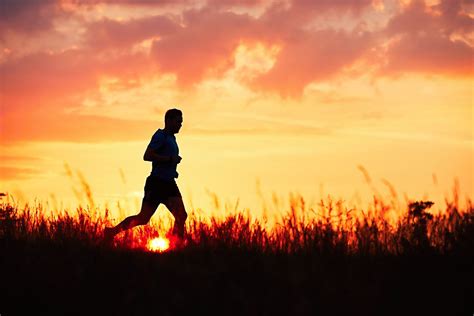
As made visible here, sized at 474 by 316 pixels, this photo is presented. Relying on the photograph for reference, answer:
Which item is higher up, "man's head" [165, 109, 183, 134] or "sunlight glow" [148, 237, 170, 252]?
"man's head" [165, 109, 183, 134]

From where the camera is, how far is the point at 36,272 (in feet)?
19.6

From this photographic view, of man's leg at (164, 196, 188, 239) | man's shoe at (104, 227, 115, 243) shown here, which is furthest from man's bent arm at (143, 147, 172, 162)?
man's shoe at (104, 227, 115, 243)

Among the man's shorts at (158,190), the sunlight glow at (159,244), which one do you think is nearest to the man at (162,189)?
the man's shorts at (158,190)

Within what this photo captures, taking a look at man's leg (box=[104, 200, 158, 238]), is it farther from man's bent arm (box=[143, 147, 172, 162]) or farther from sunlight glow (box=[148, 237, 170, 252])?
man's bent arm (box=[143, 147, 172, 162])

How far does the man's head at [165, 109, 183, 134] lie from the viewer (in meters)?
8.66

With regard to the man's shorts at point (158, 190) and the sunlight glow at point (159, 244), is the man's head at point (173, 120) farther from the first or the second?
the sunlight glow at point (159, 244)

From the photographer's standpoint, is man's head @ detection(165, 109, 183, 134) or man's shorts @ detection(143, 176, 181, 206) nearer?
man's shorts @ detection(143, 176, 181, 206)

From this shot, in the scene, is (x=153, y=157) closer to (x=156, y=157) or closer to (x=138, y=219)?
(x=156, y=157)

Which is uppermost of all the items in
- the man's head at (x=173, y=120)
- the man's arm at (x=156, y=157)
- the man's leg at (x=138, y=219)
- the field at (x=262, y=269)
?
the man's head at (x=173, y=120)

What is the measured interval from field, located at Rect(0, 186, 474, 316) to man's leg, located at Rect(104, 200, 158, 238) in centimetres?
17

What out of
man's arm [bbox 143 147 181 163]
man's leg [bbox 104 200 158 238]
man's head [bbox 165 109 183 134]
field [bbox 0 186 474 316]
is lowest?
field [bbox 0 186 474 316]

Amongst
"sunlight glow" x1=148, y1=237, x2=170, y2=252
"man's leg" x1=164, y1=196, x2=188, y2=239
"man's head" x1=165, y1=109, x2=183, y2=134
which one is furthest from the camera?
"man's head" x1=165, y1=109, x2=183, y2=134

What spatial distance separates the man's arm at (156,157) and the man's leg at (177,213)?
558mm

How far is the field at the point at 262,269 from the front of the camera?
5004 mm
